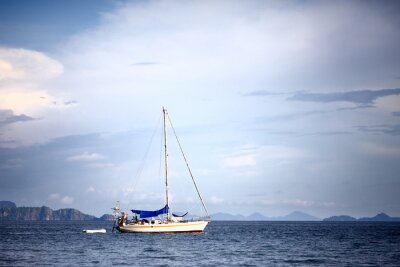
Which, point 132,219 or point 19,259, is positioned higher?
point 132,219

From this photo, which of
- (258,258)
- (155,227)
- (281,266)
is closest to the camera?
(281,266)

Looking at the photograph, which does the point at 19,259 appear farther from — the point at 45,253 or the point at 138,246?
the point at 138,246

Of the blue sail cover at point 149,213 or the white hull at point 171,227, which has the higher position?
the blue sail cover at point 149,213

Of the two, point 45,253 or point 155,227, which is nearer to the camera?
point 45,253

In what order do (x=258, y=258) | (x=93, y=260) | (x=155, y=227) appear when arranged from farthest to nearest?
(x=155, y=227)
(x=258, y=258)
(x=93, y=260)

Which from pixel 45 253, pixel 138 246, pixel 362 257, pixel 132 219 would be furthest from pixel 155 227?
pixel 362 257

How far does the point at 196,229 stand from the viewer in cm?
8862

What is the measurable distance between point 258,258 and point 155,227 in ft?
112

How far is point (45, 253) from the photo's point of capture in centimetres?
5931

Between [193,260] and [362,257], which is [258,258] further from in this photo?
[362,257]

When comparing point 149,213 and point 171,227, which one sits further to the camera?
point 149,213

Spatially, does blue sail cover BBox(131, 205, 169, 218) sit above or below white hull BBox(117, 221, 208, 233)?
above

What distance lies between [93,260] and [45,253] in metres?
11.1

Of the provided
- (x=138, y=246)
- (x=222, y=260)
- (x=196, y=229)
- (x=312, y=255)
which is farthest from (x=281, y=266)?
(x=196, y=229)
